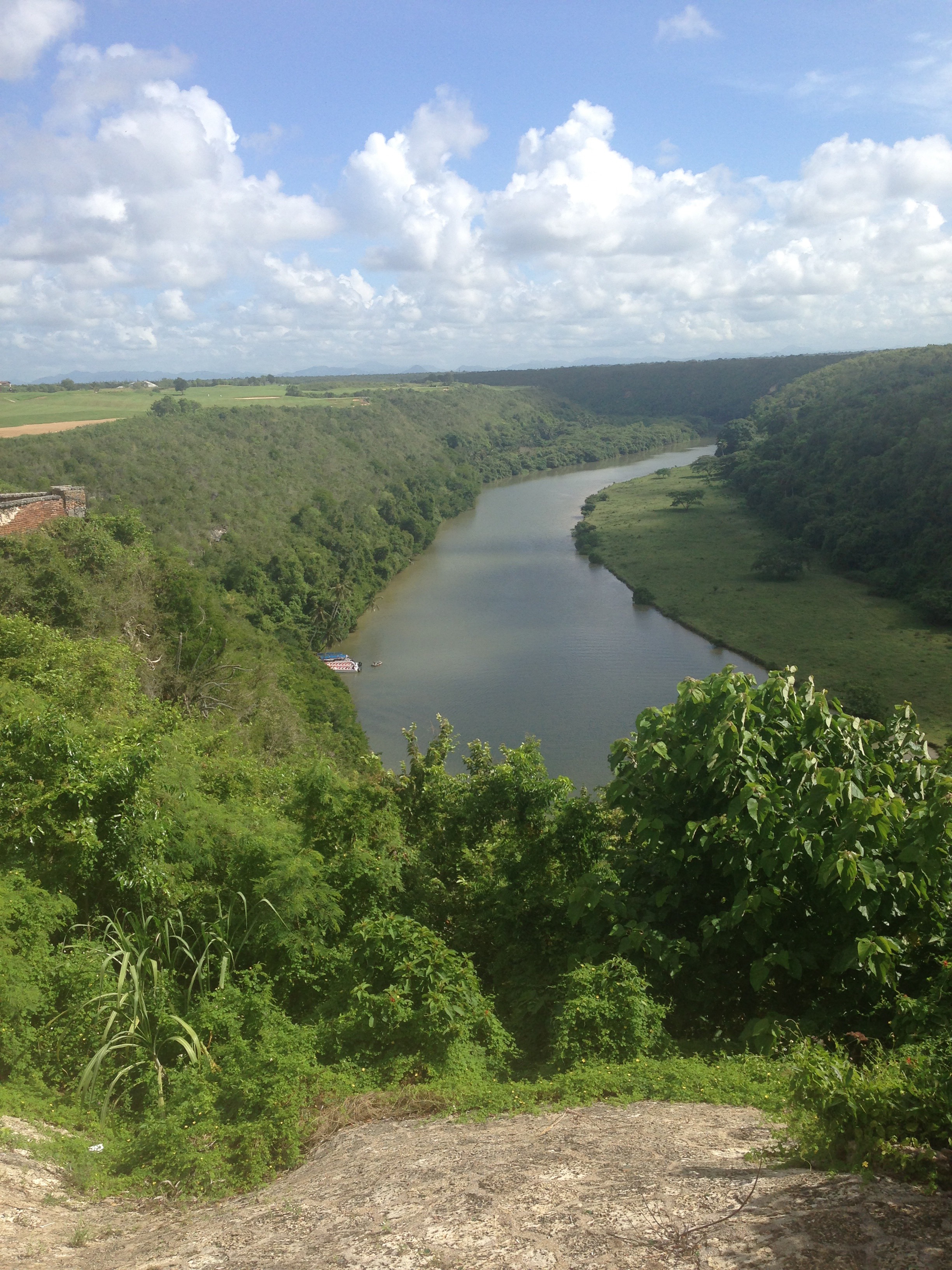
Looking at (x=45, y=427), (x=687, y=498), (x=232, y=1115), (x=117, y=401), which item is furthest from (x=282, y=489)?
(x=232, y=1115)

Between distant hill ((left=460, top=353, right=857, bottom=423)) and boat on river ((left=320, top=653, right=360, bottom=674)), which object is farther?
distant hill ((left=460, top=353, right=857, bottom=423))

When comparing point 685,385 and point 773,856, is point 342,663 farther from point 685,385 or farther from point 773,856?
point 685,385

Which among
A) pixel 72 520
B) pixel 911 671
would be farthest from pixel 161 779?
pixel 911 671

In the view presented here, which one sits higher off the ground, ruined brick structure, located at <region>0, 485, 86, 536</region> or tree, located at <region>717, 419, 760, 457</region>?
tree, located at <region>717, 419, 760, 457</region>

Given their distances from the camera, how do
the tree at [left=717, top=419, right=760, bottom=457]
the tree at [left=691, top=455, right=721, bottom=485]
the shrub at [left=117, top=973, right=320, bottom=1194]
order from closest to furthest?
1. the shrub at [left=117, top=973, right=320, bottom=1194]
2. the tree at [left=691, top=455, right=721, bottom=485]
3. the tree at [left=717, top=419, right=760, bottom=457]

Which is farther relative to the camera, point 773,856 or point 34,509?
point 34,509

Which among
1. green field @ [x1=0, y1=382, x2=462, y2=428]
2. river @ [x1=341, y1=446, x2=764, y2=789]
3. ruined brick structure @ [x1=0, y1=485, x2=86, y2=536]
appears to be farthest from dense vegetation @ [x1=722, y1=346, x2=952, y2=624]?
green field @ [x1=0, y1=382, x2=462, y2=428]

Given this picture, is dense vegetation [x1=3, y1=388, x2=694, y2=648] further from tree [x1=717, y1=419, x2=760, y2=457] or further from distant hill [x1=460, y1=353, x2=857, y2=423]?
Result: distant hill [x1=460, y1=353, x2=857, y2=423]
